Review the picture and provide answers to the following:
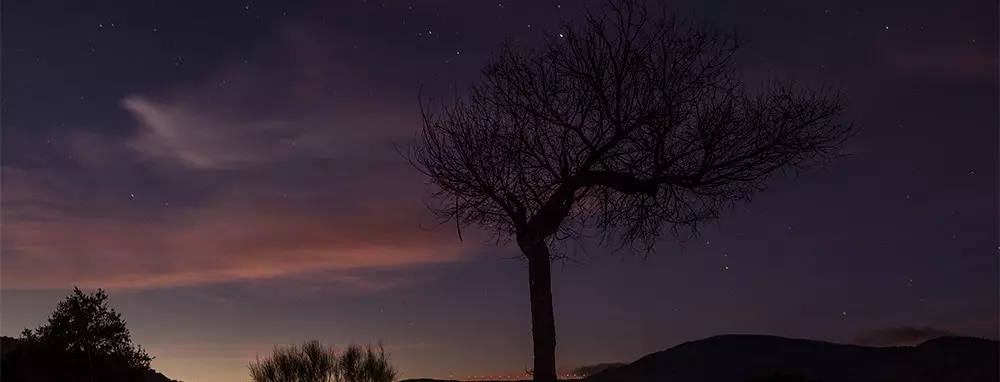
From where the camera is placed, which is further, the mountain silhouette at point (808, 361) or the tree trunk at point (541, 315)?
the mountain silhouette at point (808, 361)

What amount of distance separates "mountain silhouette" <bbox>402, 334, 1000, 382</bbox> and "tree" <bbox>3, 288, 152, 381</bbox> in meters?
12.5

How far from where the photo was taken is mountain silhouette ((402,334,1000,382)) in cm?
1898

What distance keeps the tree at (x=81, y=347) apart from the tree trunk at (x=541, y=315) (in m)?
13.2

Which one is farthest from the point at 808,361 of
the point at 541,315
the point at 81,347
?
the point at 81,347

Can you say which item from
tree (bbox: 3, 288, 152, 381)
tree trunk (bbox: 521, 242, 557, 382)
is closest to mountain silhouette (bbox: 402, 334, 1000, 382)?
tree trunk (bbox: 521, 242, 557, 382)

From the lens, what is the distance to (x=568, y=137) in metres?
14.5

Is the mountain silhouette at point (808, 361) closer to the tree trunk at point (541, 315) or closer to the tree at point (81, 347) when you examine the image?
the tree trunk at point (541, 315)

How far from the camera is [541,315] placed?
47.3ft

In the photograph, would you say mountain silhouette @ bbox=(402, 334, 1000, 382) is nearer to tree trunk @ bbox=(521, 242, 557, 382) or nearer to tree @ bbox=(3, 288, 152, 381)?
tree trunk @ bbox=(521, 242, 557, 382)

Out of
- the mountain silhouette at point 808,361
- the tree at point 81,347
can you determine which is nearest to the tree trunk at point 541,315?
Answer: the mountain silhouette at point 808,361

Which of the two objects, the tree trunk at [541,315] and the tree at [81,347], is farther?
the tree at [81,347]

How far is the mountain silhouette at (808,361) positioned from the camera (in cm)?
1898

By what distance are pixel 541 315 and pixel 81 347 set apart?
46.6 ft

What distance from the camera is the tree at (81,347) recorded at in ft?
72.9
